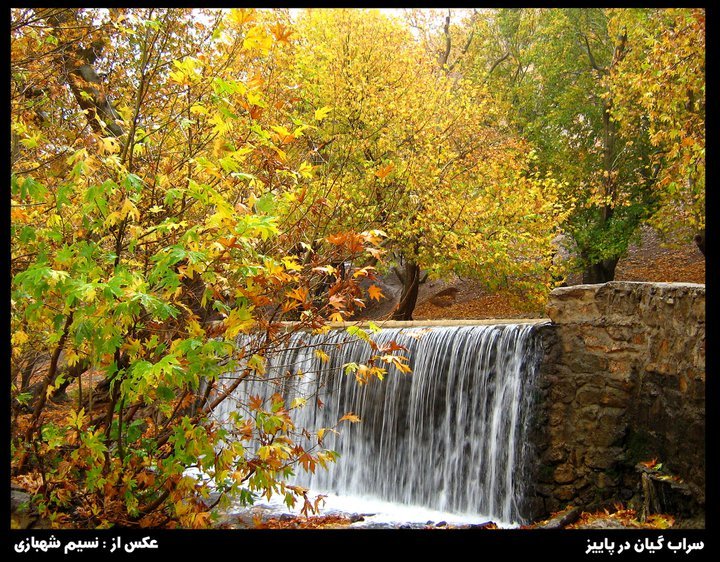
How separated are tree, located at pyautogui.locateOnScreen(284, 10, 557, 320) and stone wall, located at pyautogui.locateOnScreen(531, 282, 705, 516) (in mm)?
5345

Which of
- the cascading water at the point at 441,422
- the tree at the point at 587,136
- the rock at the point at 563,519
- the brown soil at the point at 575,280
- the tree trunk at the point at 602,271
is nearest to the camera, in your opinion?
the rock at the point at 563,519

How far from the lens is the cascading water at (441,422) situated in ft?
27.2

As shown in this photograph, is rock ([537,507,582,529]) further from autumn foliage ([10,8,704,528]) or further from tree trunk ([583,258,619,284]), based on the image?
tree trunk ([583,258,619,284])

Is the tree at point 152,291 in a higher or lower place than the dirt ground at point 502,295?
lower

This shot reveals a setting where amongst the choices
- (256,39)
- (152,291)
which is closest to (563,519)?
(152,291)

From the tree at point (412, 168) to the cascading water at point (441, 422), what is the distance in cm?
400

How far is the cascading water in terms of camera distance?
27.2 feet

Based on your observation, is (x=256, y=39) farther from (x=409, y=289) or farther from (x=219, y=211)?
(x=409, y=289)

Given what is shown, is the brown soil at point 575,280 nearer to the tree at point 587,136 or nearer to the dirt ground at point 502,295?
the dirt ground at point 502,295

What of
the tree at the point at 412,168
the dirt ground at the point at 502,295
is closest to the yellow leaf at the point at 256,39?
the tree at the point at 412,168

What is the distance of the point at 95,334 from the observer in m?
3.74

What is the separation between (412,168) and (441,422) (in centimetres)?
622

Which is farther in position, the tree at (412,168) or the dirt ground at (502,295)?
the dirt ground at (502,295)
